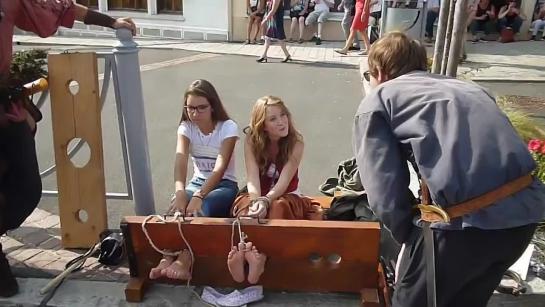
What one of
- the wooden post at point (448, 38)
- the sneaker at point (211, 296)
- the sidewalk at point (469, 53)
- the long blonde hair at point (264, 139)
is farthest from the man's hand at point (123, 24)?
the sidewalk at point (469, 53)

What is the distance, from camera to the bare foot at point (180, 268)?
2.75m

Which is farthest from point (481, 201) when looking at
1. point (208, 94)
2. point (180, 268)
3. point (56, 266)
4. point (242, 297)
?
point (56, 266)

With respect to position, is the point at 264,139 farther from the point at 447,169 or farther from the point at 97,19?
the point at 447,169

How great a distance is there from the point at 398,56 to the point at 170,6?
13342 millimetres

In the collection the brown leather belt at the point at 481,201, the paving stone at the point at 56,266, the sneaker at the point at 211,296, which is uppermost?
the brown leather belt at the point at 481,201

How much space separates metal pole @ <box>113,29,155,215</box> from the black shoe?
81cm

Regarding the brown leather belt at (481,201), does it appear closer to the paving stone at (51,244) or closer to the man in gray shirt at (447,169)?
the man in gray shirt at (447,169)

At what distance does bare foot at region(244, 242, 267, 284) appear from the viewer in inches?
105

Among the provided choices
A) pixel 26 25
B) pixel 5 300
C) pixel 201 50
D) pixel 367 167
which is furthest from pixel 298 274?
pixel 201 50

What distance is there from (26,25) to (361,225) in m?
2.03

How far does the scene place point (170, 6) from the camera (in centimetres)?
1463

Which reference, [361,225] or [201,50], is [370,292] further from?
[201,50]

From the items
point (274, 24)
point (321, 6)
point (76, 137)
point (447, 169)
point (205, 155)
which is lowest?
point (205, 155)

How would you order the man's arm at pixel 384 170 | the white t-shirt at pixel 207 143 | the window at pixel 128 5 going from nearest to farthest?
the man's arm at pixel 384 170
the white t-shirt at pixel 207 143
the window at pixel 128 5
